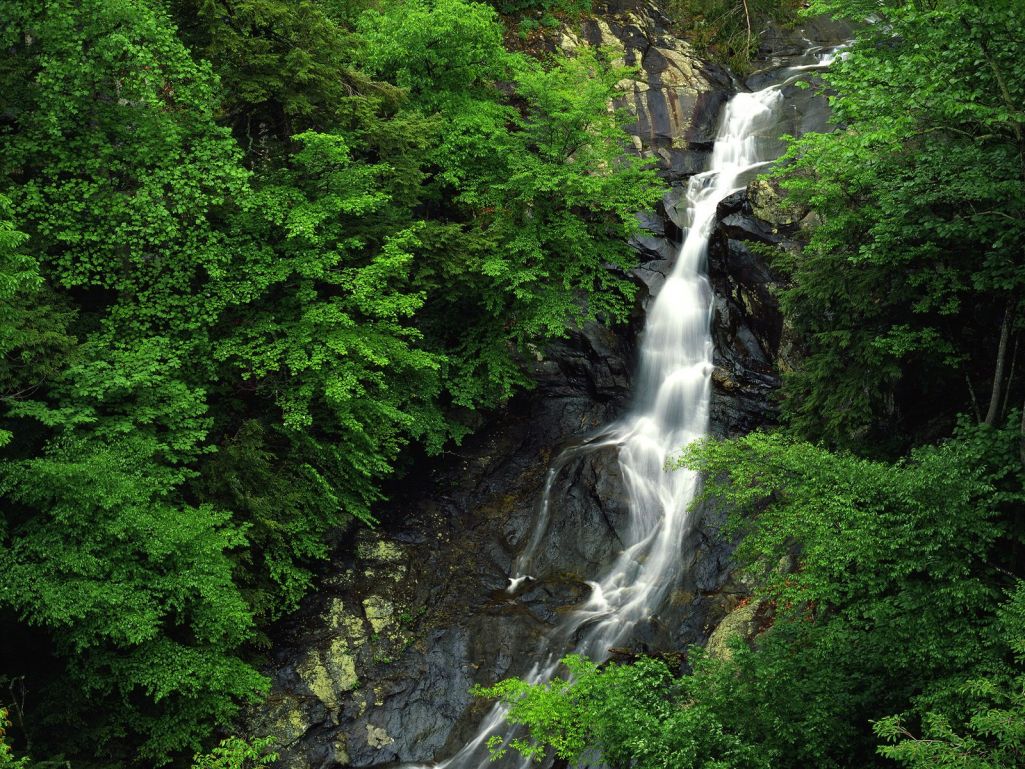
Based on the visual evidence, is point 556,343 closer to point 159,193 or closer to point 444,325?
point 444,325

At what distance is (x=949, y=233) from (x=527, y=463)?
10.7 meters

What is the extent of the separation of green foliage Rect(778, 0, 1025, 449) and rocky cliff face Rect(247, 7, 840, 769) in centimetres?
294

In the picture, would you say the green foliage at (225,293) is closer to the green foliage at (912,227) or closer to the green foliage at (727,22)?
the green foliage at (912,227)

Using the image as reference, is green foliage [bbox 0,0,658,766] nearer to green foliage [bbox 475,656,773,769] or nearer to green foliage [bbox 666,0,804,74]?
green foliage [bbox 475,656,773,769]

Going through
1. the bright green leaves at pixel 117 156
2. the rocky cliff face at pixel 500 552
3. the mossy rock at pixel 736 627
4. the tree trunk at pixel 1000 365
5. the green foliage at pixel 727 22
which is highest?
the green foliage at pixel 727 22

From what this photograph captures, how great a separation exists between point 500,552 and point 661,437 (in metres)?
4.75

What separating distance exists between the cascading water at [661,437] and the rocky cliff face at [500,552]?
0.91 feet

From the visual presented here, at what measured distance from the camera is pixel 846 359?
12109 mm

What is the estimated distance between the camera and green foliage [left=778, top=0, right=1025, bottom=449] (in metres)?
8.95

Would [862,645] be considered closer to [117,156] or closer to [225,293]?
[225,293]

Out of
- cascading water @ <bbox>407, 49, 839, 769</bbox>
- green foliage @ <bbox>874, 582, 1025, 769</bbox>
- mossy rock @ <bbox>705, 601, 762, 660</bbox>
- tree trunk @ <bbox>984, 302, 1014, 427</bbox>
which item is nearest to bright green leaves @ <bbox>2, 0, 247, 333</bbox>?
cascading water @ <bbox>407, 49, 839, 769</bbox>

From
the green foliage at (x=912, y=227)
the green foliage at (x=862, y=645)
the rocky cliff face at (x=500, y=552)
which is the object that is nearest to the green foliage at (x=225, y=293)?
the rocky cliff face at (x=500, y=552)

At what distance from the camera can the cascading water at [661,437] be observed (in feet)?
47.0

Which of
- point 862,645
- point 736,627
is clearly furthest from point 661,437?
point 862,645
